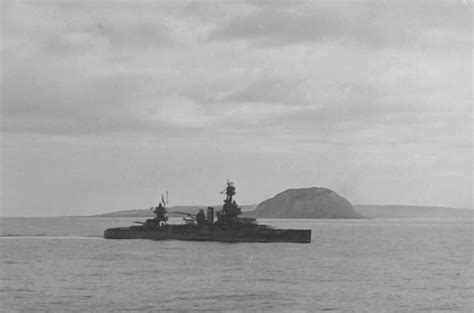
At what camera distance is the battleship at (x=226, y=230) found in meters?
A: 88.8

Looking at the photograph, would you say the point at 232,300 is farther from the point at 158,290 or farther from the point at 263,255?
the point at 263,255

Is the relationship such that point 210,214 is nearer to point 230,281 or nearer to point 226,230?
point 226,230

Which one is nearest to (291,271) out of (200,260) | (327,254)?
(200,260)

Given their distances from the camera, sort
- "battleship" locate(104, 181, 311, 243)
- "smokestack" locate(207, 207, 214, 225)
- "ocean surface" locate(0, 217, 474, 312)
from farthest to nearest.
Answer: "smokestack" locate(207, 207, 214, 225) → "battleship" locate(104, 181, 311, 243) → "ocean surface" locate(0, 217, 474, 312)

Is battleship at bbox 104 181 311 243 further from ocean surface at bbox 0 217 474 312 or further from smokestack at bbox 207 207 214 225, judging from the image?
ocean surface at bbox 0 217 474 312

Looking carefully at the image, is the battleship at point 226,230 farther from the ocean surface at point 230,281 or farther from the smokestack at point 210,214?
the ocean surface at point 230,281

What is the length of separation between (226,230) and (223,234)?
65cm

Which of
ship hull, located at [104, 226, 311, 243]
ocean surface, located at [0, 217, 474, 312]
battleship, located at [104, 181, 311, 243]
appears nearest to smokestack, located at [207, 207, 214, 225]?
battleship, located at [104, 181, 311, 243]

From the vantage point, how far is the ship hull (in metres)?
89.2

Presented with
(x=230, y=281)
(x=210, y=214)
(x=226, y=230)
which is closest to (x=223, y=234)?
(x=226, y=230)

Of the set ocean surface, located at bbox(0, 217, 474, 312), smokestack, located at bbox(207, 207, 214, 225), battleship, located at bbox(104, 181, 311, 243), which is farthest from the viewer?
smokestack, located at bbox(207, 207, 214, 225)

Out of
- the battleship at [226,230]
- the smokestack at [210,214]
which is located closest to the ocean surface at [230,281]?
the battleship at [226,230]

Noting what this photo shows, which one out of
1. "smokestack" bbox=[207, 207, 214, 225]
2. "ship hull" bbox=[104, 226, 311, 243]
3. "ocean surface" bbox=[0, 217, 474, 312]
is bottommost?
"ocean surface" bbox=[0, 217, 474, 312]

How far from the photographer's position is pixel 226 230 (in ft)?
294
